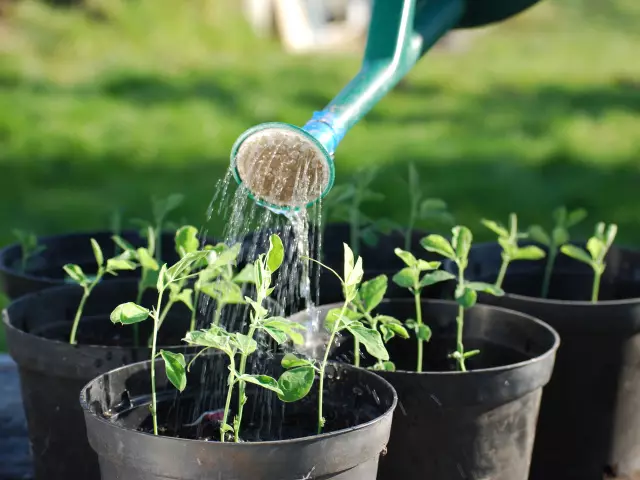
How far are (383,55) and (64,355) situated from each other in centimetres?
94

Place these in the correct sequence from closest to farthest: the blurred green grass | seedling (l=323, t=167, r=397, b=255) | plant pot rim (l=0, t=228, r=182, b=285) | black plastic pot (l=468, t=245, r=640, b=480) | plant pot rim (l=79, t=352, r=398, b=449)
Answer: plant pot rim (l=79, t=352, r=398, b=449), black plastic pot (l=468, t=245, r=640, b=480), plant pot rim (l=0, t=228, r=182, b=285), seedling (l=323, t=167, r=397, b=255), the blurred green grass

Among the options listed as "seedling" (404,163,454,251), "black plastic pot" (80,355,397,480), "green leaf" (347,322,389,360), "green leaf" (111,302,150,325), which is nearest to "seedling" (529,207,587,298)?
"seedling" (404,163,454,251)

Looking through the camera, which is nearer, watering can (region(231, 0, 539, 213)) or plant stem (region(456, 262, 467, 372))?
watering can (region(231, 0, 539, 213))

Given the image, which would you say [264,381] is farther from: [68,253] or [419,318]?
[68,253]

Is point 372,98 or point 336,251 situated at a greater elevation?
point 372,98

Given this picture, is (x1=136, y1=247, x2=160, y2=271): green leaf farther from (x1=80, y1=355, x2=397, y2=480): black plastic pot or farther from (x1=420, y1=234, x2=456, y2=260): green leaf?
(x1=420, y1=234, x2=456, y2=260): green leaf

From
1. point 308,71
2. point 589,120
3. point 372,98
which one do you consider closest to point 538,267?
point 372,98

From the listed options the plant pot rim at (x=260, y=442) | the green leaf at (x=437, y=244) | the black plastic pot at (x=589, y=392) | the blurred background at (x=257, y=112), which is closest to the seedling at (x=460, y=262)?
the green leaf at (x=437, y=244)

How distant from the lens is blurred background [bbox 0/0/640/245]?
5.38 m

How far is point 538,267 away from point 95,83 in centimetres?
499

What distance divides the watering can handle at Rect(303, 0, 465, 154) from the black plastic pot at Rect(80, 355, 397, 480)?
0.47 m

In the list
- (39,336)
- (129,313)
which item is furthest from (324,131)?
(39,336)

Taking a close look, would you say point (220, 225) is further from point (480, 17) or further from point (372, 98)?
point (372, 98)

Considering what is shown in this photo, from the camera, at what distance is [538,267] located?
2820mm
